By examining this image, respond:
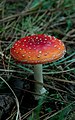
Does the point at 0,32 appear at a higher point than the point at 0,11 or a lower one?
lower

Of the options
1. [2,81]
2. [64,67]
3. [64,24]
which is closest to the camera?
[2,81]

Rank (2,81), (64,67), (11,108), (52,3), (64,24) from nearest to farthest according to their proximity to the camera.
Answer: (11,108), (2,81), (64,67), (64,24), (52,3)

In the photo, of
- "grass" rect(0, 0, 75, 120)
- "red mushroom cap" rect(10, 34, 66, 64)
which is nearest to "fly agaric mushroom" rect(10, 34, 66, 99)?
"red mushroom cap" rect(10, 34, 66, 64)

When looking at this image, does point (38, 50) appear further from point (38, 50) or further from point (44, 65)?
point (44, 65)

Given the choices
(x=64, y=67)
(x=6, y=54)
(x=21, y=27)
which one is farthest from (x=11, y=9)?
(x=64, y=67)

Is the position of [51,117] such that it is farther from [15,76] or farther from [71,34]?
[71,34]

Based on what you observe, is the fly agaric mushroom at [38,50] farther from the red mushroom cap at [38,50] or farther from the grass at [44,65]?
the grass at [44,65]

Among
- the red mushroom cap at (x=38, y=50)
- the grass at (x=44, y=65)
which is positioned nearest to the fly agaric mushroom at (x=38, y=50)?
the red mushroom cap at (x=38, y=50)
